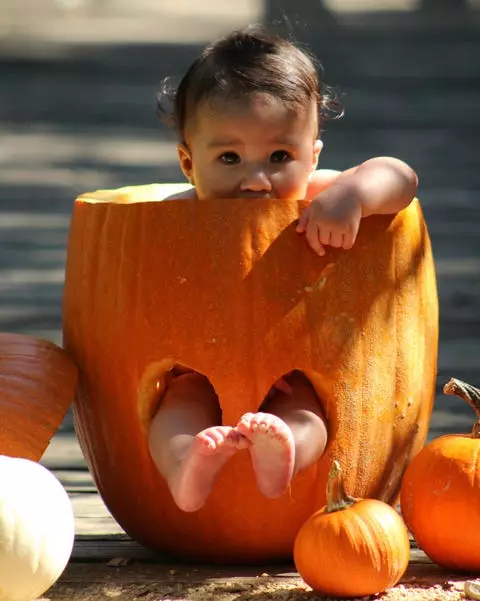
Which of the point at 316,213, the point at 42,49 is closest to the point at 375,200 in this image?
the point at 316,213

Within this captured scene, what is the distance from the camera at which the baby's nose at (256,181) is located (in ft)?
7.72

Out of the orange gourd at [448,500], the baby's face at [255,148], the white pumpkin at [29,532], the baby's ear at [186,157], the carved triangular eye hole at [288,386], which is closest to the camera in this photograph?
the white pumpkin at [29,532]

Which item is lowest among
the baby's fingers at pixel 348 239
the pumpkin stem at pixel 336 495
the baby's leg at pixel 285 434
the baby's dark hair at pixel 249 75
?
the pumpkin stem at pixel 336 495

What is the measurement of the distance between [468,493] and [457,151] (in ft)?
12.6

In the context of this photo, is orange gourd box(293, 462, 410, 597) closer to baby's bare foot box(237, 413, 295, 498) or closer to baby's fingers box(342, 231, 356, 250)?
baby's bare foot box(237, 413, 295, 498)

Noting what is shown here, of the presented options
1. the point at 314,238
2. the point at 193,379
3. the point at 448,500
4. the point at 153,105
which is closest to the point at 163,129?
the point at 153,105

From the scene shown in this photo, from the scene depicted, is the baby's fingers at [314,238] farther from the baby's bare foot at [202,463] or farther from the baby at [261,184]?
the baby's bare foot at [202,463]

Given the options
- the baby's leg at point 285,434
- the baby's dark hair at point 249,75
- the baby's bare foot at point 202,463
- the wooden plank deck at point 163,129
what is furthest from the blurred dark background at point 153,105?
the baby's bare foot at point 202,463

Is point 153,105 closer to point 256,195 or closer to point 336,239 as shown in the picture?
point 256,195

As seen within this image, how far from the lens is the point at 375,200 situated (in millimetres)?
2207

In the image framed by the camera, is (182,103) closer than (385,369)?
No

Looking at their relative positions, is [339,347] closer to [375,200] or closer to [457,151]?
[375,200]

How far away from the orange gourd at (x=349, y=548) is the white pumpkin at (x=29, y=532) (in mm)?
402

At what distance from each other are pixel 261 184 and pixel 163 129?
11.9 feet
